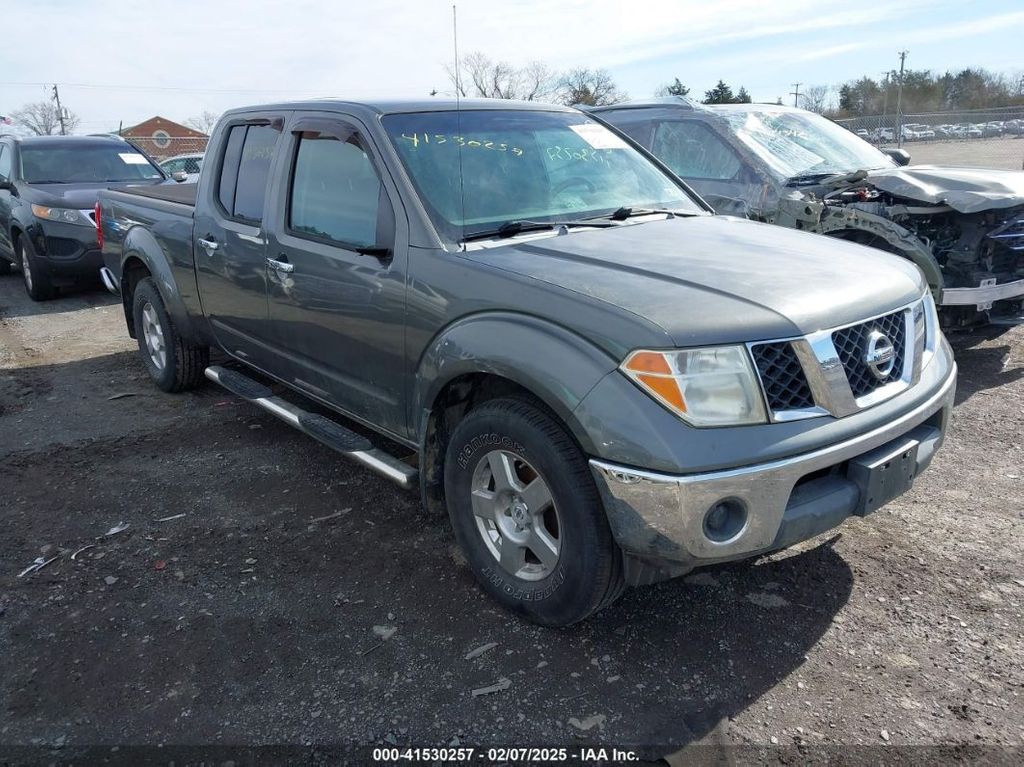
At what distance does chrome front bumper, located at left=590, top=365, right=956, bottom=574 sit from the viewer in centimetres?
240

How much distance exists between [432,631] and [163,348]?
366 cm

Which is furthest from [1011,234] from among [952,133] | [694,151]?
[952,133]

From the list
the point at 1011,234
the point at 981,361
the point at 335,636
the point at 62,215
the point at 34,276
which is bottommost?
the point at 335,636

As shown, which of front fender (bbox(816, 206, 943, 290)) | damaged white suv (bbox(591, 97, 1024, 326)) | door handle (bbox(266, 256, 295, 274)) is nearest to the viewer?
door handle (bbox(266, 256, 295, 274))

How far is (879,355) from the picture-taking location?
2.77 metres

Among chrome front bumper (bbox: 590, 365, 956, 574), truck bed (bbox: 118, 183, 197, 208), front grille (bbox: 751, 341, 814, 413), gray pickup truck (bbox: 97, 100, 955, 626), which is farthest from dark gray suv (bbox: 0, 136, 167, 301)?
front grille (bbox: 751, 341, 814, 413)

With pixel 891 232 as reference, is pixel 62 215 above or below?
above

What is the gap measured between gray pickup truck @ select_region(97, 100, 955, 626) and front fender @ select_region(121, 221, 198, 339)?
0.79 m

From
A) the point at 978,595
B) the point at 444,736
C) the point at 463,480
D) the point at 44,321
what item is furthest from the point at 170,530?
the point at 44,321

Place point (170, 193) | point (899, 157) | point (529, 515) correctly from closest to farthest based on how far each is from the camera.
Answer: point (529, 515)
point (170, 193)
point (899, 157)

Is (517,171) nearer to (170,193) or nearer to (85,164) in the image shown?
(170,193)

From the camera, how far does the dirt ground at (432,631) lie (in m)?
2.55

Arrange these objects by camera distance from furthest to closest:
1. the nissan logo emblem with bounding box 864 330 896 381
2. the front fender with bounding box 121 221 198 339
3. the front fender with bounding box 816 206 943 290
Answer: the front fender with bounding box 816 206 943 290
the front fender with bounding box 121 221 198 339
the nissan logo emblem with bounding box 864 330 896 381

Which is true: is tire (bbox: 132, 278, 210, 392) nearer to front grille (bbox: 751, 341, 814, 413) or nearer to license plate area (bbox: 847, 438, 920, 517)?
front grille (bbox: 751, 341, 814, 413)
